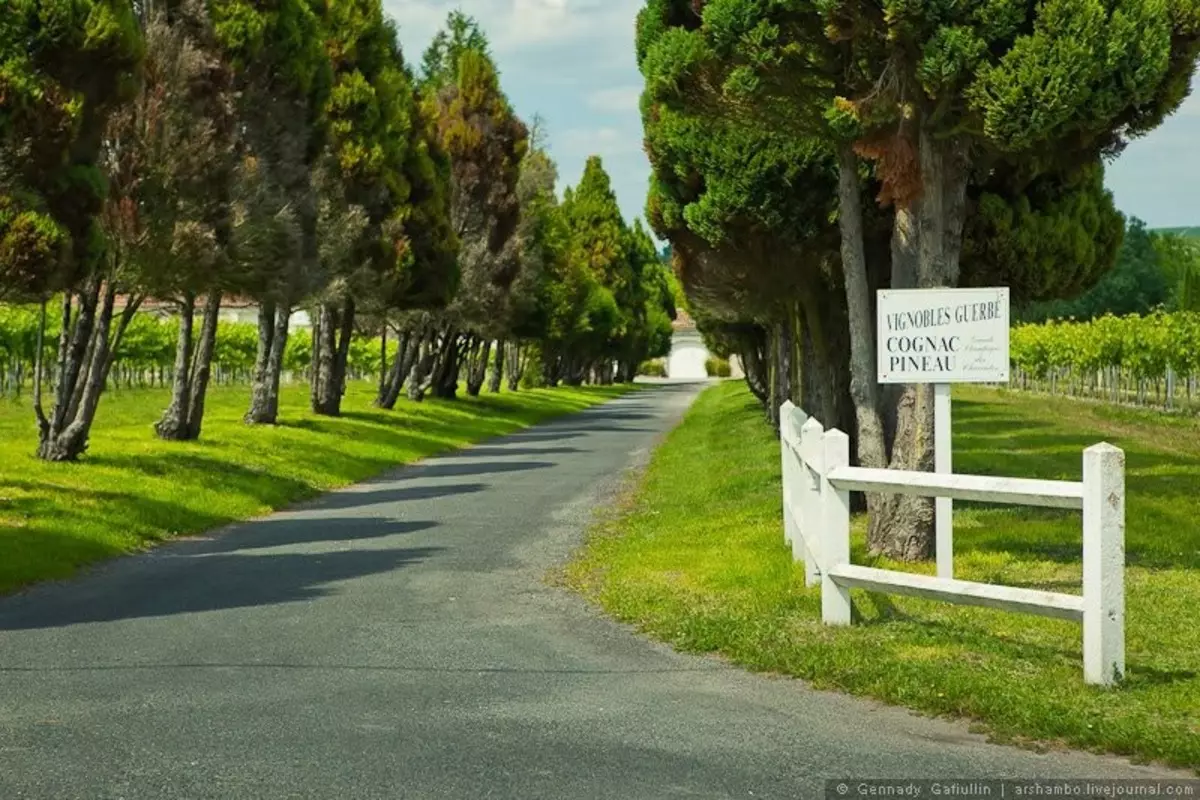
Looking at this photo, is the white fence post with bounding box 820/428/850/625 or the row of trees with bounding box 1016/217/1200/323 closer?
the white fence post with bounding box 820/428/850/625

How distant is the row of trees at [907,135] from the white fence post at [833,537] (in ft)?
9.98

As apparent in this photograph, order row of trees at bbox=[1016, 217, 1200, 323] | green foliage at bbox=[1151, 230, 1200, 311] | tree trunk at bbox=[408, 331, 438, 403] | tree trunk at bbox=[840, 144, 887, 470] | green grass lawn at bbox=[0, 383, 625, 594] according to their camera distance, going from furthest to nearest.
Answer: row of trees at bbox=[1016, 217, 1200, 323], green foliage at bbox=[1151, 230, 1200, 311], tree trunk at bbox=[408, 331, 438, 403], green grass lawn at bbox=[0, 383, 625, 594], tree trunk at bbox=[840, 144, 887, 470]

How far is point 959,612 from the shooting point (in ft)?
33.0

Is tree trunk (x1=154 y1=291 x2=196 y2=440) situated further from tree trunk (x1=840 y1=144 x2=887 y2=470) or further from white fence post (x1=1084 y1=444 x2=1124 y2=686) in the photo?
white fence post (x1=1084 y1=444 x2=1124 y2=686)

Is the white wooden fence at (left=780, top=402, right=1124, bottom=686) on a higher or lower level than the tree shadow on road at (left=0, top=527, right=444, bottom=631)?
higher

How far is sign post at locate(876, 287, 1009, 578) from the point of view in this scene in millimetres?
10969


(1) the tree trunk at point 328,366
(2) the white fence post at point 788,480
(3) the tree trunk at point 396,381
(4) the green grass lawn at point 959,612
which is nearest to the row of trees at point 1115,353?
(4) the green grass lawn at point 959,612

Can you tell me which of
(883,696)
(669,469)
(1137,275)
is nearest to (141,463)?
(669,469)

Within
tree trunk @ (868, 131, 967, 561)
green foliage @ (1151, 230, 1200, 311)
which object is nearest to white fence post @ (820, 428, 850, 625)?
tree trunk @ (868, 131, 967, 561)

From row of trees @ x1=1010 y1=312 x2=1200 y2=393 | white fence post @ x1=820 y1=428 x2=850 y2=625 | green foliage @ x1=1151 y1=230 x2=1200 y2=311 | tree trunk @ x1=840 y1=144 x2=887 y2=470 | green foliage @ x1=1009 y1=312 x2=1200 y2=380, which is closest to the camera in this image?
white fence post @ x1=820 y1=428 x2=850 y2=625

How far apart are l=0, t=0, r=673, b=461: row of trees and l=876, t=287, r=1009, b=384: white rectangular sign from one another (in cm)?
882

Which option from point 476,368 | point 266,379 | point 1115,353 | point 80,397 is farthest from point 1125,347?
point 80,397

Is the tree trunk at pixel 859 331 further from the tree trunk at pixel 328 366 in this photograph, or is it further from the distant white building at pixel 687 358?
the distant white building at pixel 687 358

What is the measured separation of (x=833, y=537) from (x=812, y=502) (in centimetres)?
113
